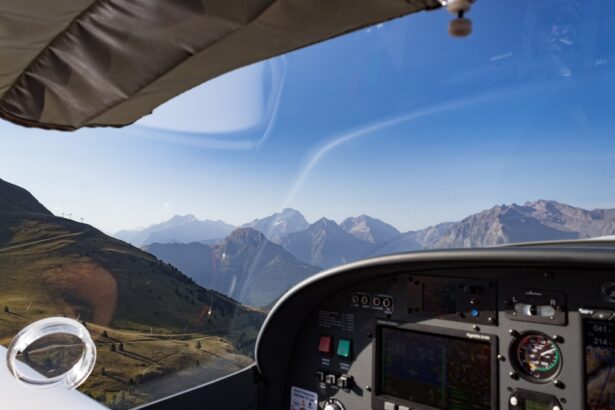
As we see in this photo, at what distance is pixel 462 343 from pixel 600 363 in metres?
0.42

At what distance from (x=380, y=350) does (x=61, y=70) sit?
4.86 feet

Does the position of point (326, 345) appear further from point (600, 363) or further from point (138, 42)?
point (138, 42)

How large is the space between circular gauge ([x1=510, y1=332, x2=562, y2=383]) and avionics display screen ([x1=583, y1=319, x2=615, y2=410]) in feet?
0.29

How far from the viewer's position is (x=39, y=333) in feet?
2.28

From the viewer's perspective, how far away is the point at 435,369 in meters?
1.66

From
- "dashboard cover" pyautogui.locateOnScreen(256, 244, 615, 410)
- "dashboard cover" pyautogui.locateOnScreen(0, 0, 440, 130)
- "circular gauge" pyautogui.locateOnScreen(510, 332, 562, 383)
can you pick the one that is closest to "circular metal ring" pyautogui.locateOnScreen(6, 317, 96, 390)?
"dashboard cover" pyautogui.locateOnScreen(0, 0, 440, 130)

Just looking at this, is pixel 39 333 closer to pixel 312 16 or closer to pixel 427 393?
pixel 312 16

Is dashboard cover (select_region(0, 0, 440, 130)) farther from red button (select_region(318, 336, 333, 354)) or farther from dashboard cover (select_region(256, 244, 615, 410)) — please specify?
red button (select_region(318, 336, 333, 354))

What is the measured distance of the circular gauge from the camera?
1.44 metres

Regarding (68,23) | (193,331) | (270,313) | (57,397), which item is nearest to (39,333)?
(57,397)

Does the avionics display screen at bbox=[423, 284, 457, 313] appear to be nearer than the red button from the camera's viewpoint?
Yes

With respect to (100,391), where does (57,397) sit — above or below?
above

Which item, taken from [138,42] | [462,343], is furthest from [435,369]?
[138,42]

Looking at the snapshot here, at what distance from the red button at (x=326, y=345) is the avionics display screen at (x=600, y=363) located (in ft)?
3.06
